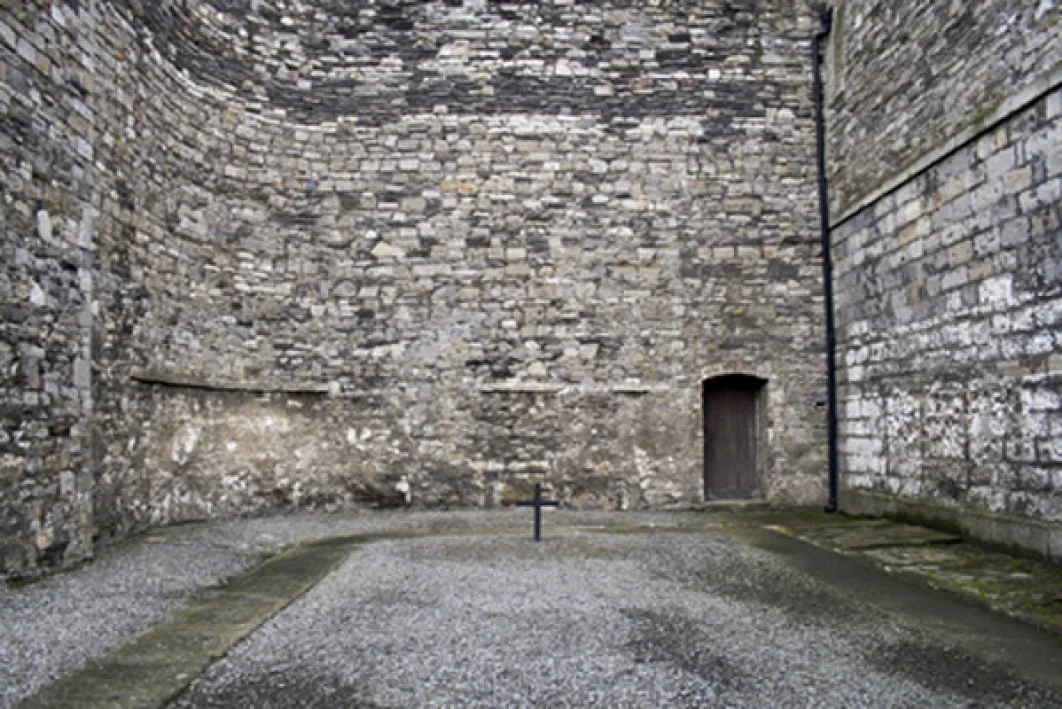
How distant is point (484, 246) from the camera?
9000 mm

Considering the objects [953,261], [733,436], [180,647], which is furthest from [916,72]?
[180,647]

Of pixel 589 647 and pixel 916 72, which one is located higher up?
pixel 916 72

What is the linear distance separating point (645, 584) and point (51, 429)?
4619 millimetres

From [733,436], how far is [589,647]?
6.03 meters

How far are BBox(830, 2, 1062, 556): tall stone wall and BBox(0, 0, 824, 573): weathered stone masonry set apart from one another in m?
0.87

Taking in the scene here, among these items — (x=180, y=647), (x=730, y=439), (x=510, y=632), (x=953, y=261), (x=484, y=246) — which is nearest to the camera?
(x=180, y=647)

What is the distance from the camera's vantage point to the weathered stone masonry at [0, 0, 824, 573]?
8461 millimetres

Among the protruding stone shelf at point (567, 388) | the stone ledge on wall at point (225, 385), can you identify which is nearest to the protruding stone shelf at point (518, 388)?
the protruding stone shelf at point (567, 388)

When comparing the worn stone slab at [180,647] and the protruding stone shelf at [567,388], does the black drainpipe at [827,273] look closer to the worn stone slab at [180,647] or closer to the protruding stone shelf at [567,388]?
the protruding stone shelf at [567,388]

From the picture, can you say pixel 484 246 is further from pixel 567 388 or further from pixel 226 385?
pixel 226 385

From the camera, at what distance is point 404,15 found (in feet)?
30.2

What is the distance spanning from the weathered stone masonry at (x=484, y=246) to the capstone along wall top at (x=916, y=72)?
2.05ft

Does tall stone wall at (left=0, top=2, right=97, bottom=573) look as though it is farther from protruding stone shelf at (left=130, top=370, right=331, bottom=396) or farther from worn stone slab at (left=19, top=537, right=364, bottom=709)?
worn stone slab at (left=19, top=537, right=364, bottom=709)

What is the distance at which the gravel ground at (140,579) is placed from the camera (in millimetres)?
3670
